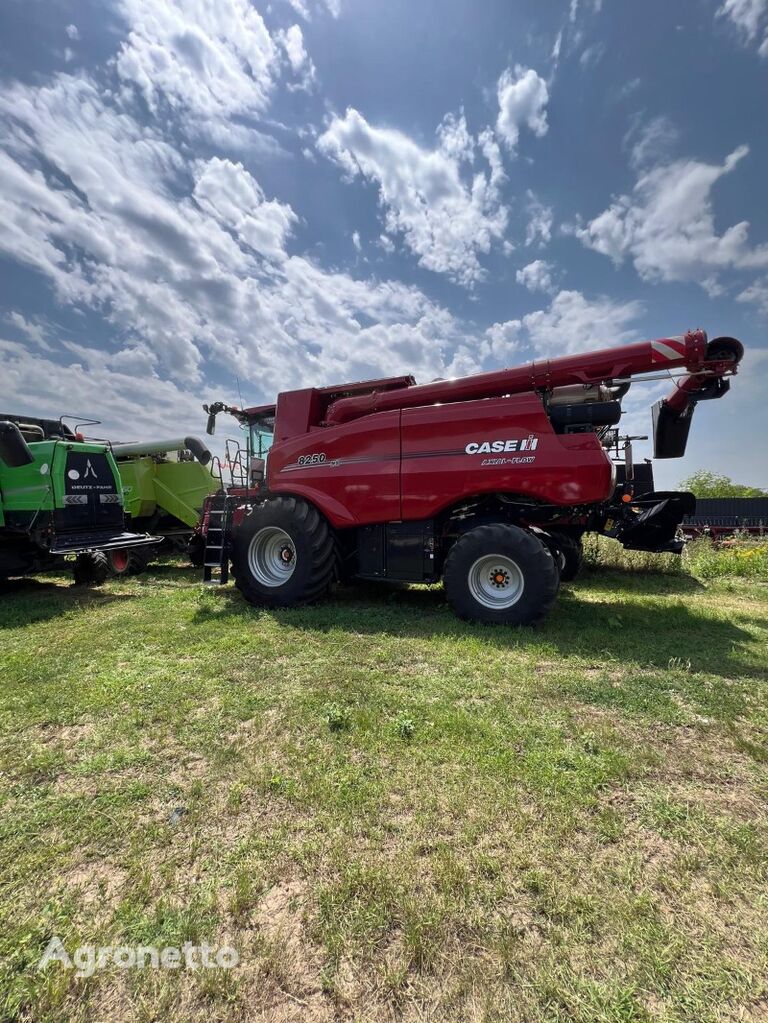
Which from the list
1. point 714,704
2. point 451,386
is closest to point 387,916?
point 714,704

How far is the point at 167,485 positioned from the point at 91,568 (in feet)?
11.9

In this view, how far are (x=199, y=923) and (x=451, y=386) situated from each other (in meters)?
5.48

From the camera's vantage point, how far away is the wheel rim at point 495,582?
5297 millimetres

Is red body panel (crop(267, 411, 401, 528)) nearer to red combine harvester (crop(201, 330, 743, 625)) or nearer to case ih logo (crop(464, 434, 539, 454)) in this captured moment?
red combine harvester (crop(201, 330, 743, 625))

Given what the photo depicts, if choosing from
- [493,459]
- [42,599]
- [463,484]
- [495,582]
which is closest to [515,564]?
[495,582]

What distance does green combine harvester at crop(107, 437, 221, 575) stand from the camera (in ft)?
37.2

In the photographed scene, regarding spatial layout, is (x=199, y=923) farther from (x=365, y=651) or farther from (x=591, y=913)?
(x=365, y=651)

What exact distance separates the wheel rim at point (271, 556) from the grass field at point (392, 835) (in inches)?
104

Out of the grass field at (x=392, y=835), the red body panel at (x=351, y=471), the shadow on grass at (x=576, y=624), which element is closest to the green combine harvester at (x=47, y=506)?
the shadow on grass at (x=576, y=624)

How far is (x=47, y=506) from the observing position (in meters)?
7.51

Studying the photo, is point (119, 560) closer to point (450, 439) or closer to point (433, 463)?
point (433, 463)

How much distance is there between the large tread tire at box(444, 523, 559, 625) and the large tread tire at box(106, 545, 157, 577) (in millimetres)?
6793

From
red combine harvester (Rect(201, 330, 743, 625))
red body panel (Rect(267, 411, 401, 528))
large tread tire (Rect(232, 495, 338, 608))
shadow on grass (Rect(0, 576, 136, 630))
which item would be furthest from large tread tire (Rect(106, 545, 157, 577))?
red body panel (Rect(267, 411, 401, 528))

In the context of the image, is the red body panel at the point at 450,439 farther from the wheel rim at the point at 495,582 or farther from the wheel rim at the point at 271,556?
the wheel rim at the point at 495,582
